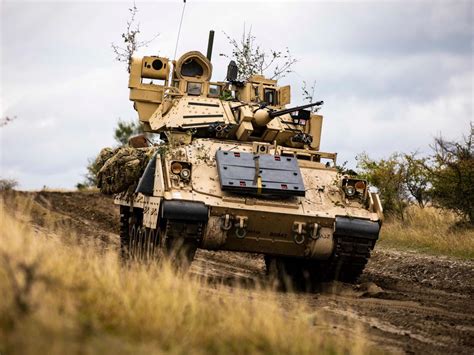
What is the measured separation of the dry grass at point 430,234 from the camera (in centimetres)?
1844

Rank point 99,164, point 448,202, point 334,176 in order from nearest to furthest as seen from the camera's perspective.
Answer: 1. point 334,176
2. point 99,164
3. point 448,202

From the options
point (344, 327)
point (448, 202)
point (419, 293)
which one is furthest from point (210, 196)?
point (448, 202)

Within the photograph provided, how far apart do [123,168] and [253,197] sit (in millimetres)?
2703

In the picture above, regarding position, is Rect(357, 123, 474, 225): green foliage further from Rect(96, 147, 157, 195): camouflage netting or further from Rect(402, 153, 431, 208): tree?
Rect(96, 147, 157, 195): camouflage netting

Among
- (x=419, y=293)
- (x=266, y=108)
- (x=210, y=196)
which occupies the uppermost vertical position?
(x=266, y=108)

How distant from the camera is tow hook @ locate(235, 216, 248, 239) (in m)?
12.4

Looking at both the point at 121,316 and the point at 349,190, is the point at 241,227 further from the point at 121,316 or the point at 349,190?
the point at 121,316

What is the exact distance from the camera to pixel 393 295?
12391mm

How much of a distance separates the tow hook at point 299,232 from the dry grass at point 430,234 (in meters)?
5.77

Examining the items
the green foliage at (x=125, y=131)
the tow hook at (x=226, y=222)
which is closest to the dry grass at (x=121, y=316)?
the tow hook at (x=226, y=222)

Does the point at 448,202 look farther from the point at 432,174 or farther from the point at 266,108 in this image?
the point at 266,108

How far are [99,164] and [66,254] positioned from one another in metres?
7.19

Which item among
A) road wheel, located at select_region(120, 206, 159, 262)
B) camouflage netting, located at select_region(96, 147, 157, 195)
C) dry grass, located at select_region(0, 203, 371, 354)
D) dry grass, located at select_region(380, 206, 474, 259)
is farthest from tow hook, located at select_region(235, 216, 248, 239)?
dry grass, located at select_region(380, 206, 474, 259)

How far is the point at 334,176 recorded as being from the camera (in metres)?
13.5
